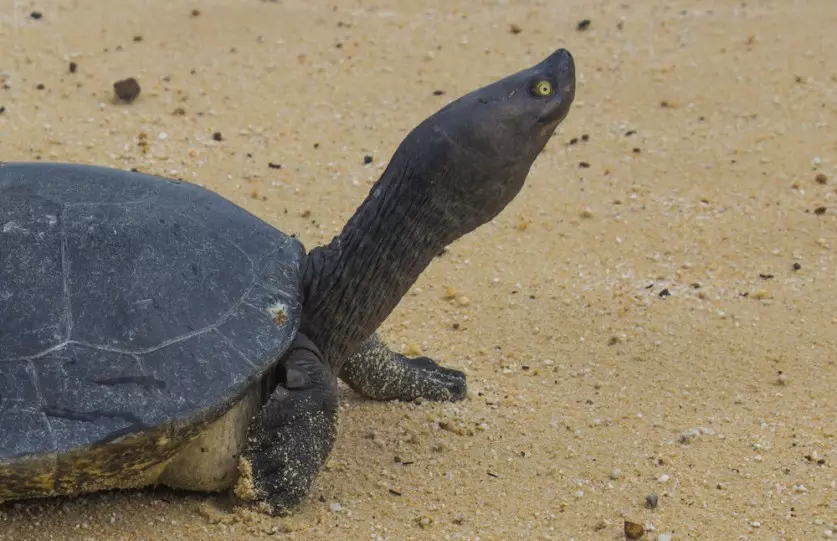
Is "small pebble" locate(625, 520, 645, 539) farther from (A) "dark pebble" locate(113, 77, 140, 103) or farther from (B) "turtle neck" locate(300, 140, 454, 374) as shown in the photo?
(A) "dark pebble" locate(113, 77, 140, 103)

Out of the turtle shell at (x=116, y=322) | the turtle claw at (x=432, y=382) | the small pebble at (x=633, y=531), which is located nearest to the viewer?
the turtle shell at (x=116, y=322)

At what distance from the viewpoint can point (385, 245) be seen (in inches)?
157

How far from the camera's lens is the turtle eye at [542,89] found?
3.95 m

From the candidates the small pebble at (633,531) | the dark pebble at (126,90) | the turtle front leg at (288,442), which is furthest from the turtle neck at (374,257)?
the dark pebble at (126,90)

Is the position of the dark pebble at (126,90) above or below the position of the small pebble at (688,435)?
above

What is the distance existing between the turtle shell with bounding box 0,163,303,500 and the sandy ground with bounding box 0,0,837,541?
44cm

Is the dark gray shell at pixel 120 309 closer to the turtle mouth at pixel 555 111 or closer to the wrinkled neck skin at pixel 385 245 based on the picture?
the wrinkled neck skin at pixel 385 245

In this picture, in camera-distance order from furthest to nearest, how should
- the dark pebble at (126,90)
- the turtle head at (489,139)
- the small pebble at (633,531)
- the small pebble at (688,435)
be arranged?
1. the dark pebble at (126,90)
2. the small pebble at (688,435)
3. the turtle head at (489,139)
4. the small pebble at (633,531)

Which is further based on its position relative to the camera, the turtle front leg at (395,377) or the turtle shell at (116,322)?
the turtle front leg at (395,377)

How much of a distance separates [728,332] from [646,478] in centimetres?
159

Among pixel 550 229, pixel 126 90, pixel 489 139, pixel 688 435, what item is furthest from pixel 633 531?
pixel 126 90

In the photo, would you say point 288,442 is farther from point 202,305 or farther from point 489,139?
point 489,139

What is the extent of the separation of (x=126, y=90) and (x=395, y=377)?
4120 millimetres

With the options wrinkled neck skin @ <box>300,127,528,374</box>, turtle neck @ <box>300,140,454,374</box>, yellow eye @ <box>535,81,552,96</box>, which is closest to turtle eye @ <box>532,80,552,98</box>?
yellow eye @ <box>535,81,552,96</box>
